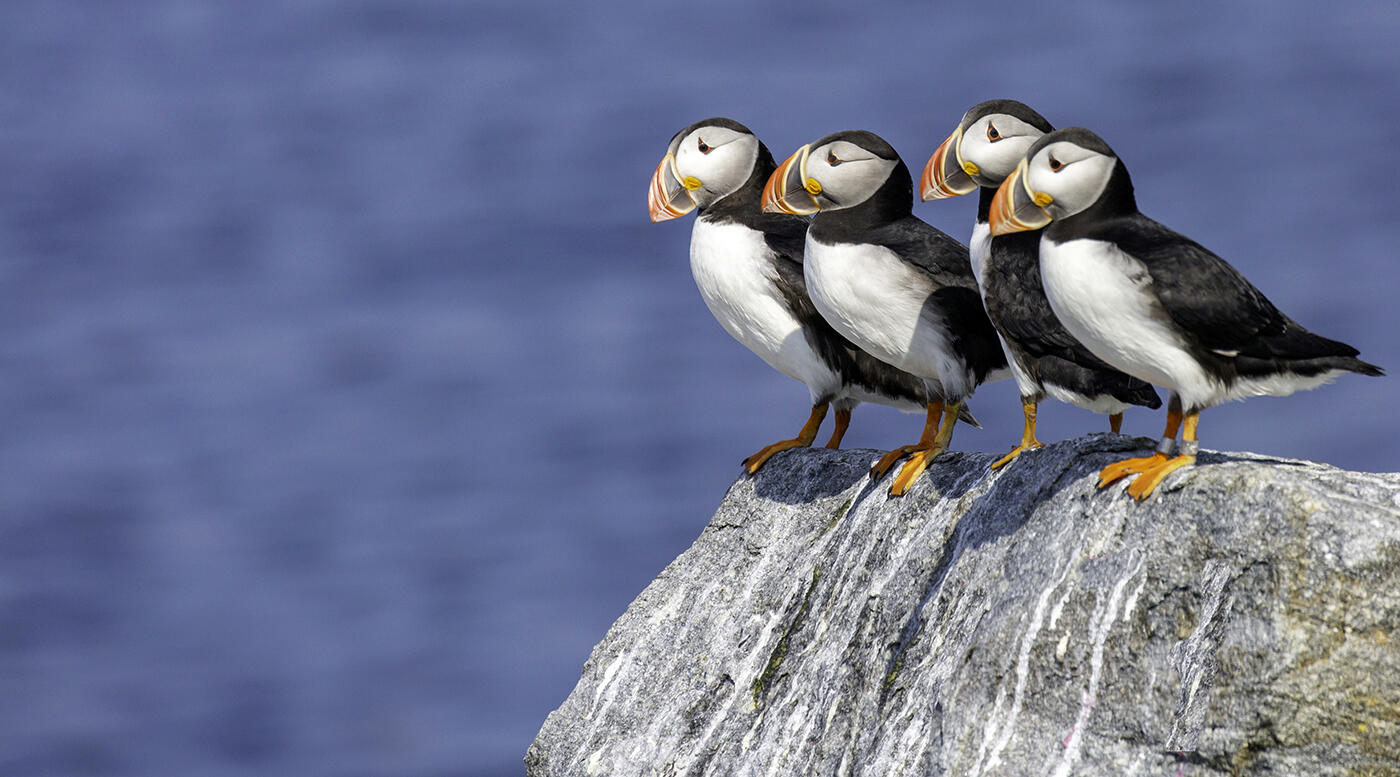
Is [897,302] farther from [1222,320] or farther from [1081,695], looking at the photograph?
[1081,695]

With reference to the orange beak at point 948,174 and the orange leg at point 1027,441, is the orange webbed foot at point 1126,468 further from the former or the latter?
the orange beak at point 948,174

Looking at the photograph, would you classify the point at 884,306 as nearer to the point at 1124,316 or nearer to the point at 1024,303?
the point at 1024,303

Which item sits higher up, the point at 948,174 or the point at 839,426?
the point at 948,174

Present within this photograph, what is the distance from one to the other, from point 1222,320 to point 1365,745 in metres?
1.41

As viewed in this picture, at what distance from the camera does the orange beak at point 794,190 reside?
7547mm

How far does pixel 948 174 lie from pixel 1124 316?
1799 mm

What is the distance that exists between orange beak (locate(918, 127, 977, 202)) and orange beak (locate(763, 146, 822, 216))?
1.73ft

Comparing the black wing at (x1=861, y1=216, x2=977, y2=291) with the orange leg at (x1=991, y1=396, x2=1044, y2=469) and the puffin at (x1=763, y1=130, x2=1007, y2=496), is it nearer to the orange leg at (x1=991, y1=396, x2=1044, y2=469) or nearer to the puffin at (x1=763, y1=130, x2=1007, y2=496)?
the puffin at (x1=763, y1=130, x2=1007, y2=496)

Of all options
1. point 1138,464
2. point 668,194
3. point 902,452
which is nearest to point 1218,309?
point 1138,464

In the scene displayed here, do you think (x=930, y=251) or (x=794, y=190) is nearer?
(x=930, y=251)

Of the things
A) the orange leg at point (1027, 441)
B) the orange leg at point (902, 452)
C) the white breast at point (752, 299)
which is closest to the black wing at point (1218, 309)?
the orange leg at point (1027, 441)

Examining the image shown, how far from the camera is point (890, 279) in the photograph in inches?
281

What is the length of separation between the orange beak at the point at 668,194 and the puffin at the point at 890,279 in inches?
40.8

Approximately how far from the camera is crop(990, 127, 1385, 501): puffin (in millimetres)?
5504
